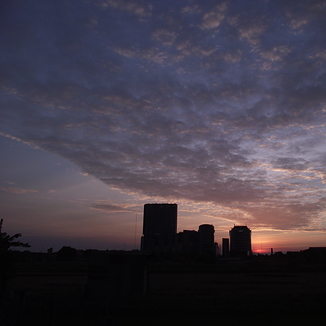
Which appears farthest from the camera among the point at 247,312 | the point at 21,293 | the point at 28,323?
the point at 247,312

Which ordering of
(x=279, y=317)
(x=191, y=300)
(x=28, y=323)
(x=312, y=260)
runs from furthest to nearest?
(x=312, y=260) < (x=191, y=300) < (x=279, y=317) < (x=28, y=323)

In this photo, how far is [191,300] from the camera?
25328mm

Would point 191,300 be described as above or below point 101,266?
below

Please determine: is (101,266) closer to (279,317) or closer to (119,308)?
(119,308)

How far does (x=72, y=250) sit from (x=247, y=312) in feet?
630

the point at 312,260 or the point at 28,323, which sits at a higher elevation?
the point at 312,260

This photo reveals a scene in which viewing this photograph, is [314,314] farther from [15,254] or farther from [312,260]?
[312,260]

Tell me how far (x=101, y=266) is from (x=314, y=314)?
16.2m

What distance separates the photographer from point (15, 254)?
21.3 metres

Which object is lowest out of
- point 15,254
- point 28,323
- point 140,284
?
point 28,323

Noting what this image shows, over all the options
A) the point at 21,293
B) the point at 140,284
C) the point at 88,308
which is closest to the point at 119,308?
the point at 88,308

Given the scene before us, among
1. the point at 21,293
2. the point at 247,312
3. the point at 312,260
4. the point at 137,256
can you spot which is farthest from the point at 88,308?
the point at 312,260

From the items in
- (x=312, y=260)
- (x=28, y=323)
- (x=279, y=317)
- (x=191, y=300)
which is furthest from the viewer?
(x=312, y=260)

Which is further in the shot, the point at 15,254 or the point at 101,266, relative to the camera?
the point at 101,266
